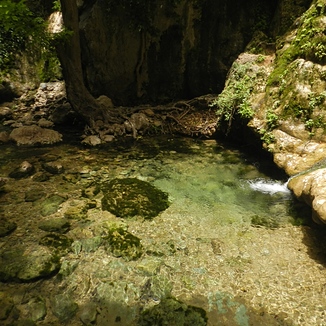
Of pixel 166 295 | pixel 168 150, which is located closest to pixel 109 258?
pixel 166 295

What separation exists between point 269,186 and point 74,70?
7.02 metres

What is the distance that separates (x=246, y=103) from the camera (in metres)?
7.30

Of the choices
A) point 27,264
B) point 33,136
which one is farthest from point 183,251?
point 33,136

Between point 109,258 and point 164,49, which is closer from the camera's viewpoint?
point 109,258

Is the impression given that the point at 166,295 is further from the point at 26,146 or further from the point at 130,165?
the point at 26,146

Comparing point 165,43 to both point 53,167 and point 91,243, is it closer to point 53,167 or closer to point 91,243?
point 53,167

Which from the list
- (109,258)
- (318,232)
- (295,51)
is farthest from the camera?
(295,51)

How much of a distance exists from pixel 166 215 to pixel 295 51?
549cm

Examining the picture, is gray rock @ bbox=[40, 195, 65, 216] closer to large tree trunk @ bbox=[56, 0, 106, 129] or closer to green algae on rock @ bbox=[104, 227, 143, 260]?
green algae on rock @ bbox=[104, 227, 143, 260]

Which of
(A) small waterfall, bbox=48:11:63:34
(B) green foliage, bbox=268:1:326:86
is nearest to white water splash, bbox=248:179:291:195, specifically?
(B) green foliage, bbox=268:1:326:86

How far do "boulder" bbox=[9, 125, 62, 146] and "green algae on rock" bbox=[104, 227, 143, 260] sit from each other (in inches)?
197

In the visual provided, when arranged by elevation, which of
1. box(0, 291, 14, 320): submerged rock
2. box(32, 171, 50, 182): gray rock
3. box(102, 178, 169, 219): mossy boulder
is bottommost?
box(0, 291, 14, 320): submerged rock

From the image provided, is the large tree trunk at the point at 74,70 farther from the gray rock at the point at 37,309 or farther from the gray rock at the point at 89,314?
the gray rock at the point at 89,314

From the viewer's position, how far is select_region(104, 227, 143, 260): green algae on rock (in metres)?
4.07
